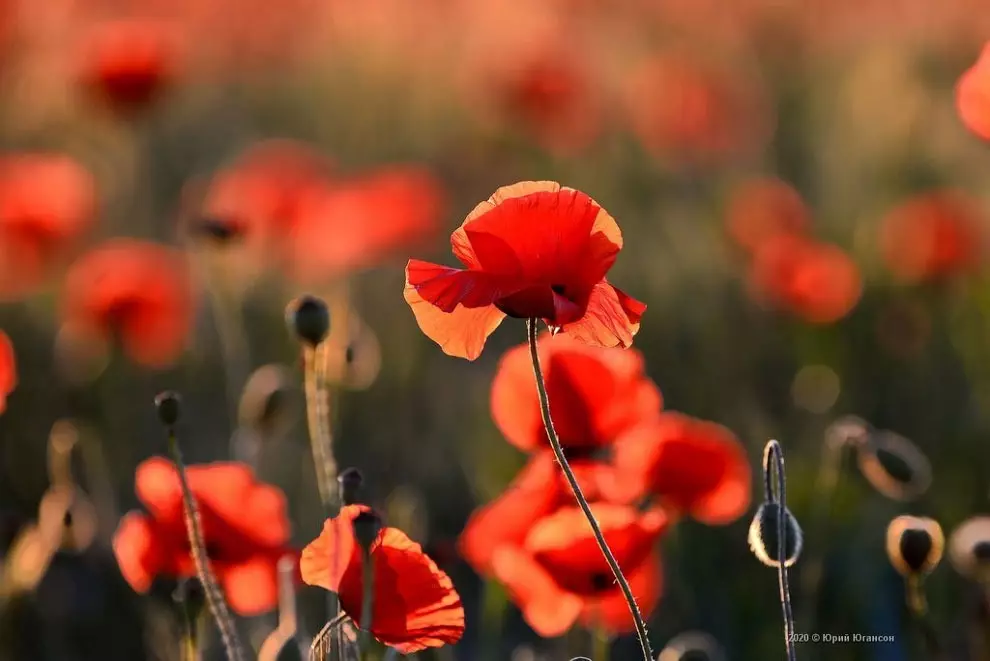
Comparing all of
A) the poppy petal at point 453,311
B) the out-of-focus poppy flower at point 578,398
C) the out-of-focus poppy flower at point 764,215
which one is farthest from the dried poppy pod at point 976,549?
the out-of-focus poppy flower at point 764,215

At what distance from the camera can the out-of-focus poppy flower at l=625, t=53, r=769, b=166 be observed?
12.7 feet

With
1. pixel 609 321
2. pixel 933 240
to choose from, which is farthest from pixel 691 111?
pixel 609 321

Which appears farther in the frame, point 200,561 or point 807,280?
point 807,280

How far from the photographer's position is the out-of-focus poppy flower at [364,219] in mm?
2900

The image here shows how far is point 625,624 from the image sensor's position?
59.1 inches

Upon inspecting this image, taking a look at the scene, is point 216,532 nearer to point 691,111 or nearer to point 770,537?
point 770,537

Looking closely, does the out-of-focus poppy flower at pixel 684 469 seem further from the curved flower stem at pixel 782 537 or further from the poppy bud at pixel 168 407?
the poppy bud at pixel 168 407

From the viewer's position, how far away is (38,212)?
10.2ft

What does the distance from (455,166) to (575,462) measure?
9.69ft

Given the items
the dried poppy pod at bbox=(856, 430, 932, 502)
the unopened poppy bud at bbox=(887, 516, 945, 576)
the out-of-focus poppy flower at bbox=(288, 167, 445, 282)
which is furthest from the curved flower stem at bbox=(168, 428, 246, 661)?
the out-of-focus poppy flower at bbox=(288, 167, 445, 282)

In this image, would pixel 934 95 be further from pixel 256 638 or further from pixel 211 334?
pixel 256 638

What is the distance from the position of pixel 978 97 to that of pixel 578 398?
0.50m

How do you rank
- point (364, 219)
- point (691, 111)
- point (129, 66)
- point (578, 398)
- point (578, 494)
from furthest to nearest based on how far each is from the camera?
point (691, 111), point (129, 66), point (364, 219), point (578, 398), point (578, 494)

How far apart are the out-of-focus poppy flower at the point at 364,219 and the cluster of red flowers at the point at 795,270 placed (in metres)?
0.69
